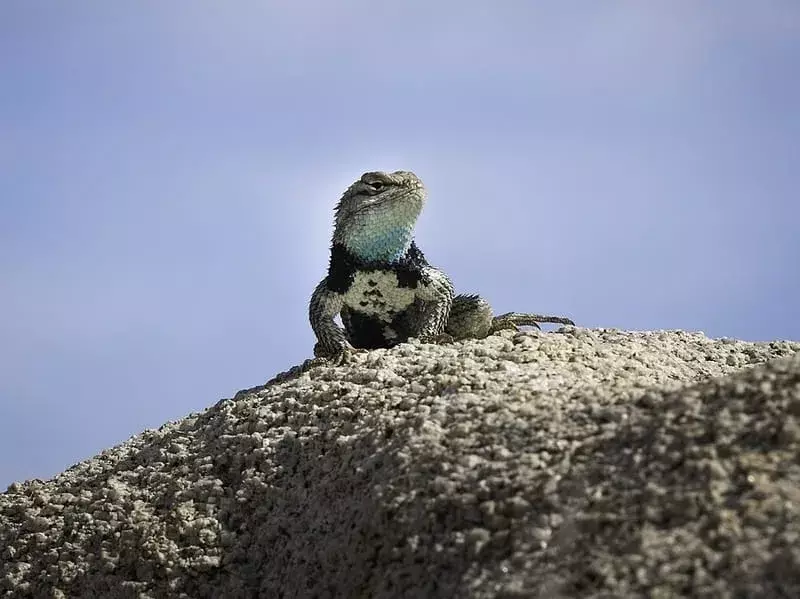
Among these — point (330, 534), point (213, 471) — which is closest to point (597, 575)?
point (330, 534)

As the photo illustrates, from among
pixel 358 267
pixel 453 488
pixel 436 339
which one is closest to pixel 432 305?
pixel 436 339

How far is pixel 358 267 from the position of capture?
498 centimetres

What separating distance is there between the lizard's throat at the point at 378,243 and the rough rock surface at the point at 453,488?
22.3 inches

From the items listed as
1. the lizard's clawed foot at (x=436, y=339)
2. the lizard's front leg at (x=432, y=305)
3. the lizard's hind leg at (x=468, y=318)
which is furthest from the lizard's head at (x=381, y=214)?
the lizard's hind leg at (x=468, y=318)

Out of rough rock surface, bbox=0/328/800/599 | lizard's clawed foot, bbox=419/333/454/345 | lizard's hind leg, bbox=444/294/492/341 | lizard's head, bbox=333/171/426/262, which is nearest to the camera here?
rough rock surface, bbox=0/328/800/599

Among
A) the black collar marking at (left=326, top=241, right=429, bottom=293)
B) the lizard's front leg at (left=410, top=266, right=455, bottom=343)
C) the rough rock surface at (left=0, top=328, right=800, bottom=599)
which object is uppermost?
the black collar marking at (left=326, top=241, right=429, bottom=293)

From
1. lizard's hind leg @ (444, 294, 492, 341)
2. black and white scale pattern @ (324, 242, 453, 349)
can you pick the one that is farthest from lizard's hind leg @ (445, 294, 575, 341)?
black and white scale pattern @ (324, 242, 453, 349)

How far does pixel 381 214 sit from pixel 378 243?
0.16 m

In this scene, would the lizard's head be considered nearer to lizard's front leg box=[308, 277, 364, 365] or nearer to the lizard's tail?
lizard's front leg box=[308, 277, 364, 365]

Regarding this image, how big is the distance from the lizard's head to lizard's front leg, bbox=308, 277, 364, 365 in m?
0.29

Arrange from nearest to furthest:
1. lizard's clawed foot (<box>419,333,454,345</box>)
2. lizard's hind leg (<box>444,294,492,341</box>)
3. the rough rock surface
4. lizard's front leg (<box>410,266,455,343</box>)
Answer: the rough rock surface, lizard's clawed foot (<box>419,333,454,345</box>), lizard's front leg (<box>410,266,455,343</box>), lizard's hind leg (<box>444,294,492,341</box>)

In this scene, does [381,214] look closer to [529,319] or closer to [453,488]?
[529,319]

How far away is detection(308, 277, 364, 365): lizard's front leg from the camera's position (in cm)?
494

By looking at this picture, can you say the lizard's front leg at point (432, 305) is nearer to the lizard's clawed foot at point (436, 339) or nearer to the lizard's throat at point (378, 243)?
the lizard's clawed foot at point (436, 339)
